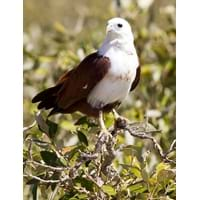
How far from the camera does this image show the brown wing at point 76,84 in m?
1.42

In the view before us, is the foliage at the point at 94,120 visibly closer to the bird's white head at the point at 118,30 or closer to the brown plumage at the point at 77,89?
the brown plumage at the point at 77,89

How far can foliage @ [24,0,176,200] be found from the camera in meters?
1.42

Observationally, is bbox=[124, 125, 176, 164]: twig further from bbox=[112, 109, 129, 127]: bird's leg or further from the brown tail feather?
the brown tail feather

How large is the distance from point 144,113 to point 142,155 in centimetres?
25

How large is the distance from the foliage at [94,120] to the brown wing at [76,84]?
29mm

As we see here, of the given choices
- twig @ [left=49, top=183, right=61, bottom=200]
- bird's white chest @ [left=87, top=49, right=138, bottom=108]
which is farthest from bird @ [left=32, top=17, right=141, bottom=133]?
twig @ [left=49, top=183, right=61, bottom=200]

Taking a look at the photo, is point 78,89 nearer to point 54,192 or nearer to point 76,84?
point 76,84

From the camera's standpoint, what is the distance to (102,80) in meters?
1.42

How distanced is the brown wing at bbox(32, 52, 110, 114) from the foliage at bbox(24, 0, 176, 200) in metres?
0.03

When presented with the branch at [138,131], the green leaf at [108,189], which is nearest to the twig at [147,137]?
the branch at [138,131]

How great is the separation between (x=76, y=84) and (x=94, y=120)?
2.8 inches
